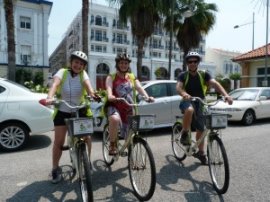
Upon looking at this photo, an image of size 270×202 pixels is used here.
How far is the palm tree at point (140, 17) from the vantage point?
16422 mm

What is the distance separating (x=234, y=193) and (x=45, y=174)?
2.90 metres

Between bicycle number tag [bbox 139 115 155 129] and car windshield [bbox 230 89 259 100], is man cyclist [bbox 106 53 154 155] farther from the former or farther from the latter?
car windshield [bbox 230 89 259 100]

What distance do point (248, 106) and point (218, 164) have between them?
7.71 metres

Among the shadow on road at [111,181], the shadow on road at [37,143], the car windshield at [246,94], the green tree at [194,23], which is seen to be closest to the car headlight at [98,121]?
the shadow on road at [37,143]

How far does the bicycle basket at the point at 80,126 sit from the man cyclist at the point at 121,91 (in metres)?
0.83

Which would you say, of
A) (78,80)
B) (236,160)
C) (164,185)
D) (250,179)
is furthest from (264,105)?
(78,80)

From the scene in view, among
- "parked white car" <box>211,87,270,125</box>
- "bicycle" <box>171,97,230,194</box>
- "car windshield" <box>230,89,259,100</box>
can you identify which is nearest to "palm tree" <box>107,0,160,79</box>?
"car windshield" <box>230,89,259,100</box>

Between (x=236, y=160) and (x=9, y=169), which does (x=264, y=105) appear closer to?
(x=236, y=160)

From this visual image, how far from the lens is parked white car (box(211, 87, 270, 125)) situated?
11.2m

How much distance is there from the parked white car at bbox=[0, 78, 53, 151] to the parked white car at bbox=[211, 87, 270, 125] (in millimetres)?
6126

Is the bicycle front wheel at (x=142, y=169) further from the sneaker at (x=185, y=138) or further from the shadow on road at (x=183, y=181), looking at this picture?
the sneaker at (x=185, y=138)

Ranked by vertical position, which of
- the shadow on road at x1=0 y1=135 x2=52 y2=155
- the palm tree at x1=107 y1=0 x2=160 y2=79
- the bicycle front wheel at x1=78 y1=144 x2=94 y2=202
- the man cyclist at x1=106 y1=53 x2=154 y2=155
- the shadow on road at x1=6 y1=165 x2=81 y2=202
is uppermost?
the palm tree at x1=107 y1=0 x2=160 y2=79

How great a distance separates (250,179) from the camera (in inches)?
189

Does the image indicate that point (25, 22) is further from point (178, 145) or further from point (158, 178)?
point (158, 178)
